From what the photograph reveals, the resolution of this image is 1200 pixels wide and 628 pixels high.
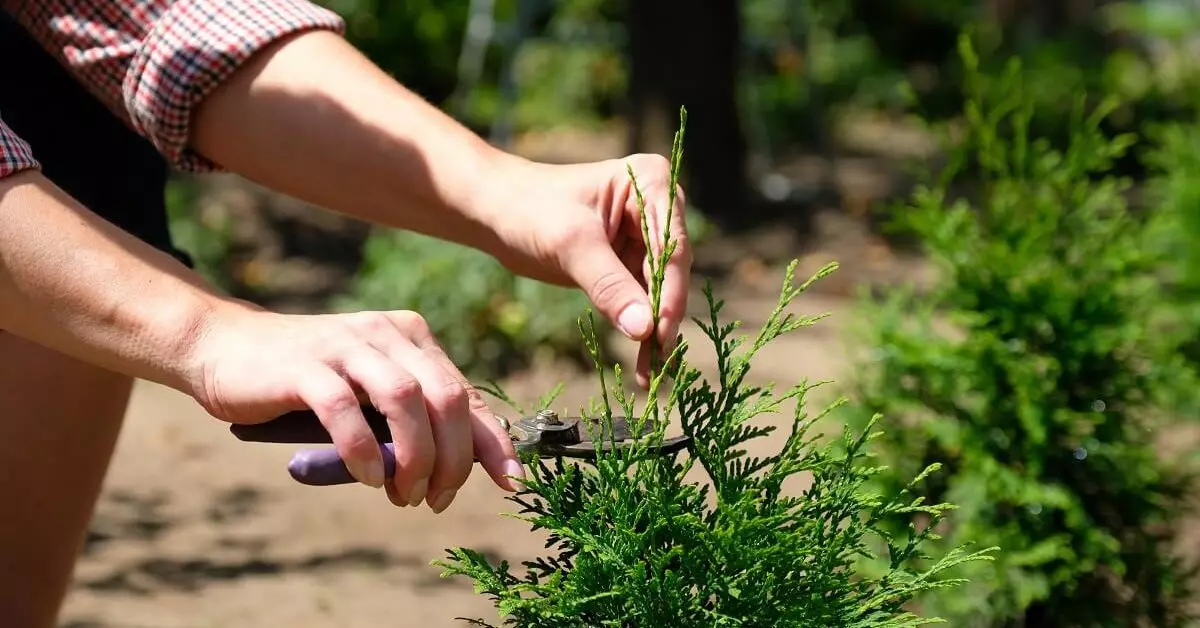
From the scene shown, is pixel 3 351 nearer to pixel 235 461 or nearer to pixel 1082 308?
pixel 1082 308

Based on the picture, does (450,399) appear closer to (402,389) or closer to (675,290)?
(402,389)

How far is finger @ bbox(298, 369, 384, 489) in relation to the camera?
1351 millimetres

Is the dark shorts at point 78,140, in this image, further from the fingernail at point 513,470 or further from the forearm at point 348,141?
the fingernail at point 513,470

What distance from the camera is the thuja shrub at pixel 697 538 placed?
161 cm

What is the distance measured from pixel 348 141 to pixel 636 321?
583mm

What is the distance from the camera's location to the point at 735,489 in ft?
5.55

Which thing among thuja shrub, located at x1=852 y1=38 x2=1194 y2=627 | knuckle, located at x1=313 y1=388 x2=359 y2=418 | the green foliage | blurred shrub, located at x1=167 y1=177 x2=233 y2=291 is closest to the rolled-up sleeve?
knuckle, located at x1=313 y1=388 x2=359 y2=418

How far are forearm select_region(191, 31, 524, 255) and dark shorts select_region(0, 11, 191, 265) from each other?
20cm

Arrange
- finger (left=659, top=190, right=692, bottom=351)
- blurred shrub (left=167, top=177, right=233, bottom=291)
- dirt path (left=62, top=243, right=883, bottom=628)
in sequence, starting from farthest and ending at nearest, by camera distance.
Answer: blurred shrub (left=167, top=177, right=233, bottom=291) < dirt path (left=62, top=243, right=883, bottom=628) < finger (left=659, top=190, right=692, bottom=351)

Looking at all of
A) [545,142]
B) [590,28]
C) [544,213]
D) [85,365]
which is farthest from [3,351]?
[590,28]

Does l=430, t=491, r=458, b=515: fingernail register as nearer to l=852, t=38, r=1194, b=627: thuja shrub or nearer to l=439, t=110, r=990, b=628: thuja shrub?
l=439, t=110, r=990, b=628: thuja shrub

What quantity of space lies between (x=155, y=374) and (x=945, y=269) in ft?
8.08

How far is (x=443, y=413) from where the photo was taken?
4.57ft

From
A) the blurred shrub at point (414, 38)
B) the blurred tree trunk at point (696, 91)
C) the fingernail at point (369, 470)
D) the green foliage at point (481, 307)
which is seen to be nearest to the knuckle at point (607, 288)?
the fingernail at point (369, 470)
